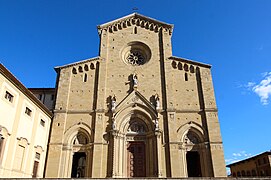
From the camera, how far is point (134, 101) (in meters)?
20.7

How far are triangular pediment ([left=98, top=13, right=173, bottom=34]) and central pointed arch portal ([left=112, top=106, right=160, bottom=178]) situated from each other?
972cm

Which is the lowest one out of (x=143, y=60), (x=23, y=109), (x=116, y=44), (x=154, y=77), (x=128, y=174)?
(x=128, y=174)

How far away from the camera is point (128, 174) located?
1867cm

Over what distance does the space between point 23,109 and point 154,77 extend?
11.9 m

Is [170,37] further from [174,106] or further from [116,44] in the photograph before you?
[174,106]

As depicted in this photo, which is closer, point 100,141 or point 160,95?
point 100,141

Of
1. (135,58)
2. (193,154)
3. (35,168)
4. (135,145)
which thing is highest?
(135,58)

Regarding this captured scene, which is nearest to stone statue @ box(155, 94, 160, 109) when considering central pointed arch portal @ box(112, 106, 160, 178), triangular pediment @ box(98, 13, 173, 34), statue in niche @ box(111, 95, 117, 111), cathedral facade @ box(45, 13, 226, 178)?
cathedral facade @ box(45, 13, 226, 178)

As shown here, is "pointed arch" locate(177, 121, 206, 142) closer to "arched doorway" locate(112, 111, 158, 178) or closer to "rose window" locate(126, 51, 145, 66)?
"arched doorway" locate(112, 111, 158, 178)

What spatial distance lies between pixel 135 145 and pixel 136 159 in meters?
1.20

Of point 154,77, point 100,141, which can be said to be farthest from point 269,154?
point 100,141

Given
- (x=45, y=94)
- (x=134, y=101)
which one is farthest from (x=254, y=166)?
(x=45, y=94)

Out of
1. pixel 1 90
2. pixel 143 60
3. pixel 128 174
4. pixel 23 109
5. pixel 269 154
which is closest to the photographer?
pixel 1 90

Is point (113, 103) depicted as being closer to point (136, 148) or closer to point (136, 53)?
point (136, 148)
